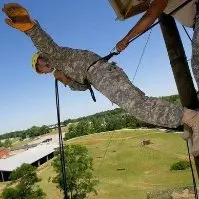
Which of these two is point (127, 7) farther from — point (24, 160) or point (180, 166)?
point (24, 160)

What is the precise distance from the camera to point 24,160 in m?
86.2

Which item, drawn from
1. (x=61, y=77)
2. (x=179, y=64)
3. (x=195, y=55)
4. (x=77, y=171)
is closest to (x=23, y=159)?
(x=77, y=171)

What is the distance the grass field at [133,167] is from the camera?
5559cm

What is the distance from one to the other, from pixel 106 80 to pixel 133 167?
71.2 metres

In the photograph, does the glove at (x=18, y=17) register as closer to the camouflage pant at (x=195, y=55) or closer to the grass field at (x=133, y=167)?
the camouflage pant at (x=195, y=55)

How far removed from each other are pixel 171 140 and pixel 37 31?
91.9 m

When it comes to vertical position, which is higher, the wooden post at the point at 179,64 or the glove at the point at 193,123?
the wooden post at the point at 179,64

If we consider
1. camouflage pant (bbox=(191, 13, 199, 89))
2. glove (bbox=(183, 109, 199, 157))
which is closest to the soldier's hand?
camouflage pant (bbox=(191, 13, 199, 89))

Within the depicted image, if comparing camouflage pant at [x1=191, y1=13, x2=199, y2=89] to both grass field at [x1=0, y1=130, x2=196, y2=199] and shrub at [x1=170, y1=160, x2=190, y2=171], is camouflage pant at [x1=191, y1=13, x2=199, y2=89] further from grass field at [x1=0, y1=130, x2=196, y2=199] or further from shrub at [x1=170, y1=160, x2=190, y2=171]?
shrub at [x1=170, y1=160, x2=190, y2=171]

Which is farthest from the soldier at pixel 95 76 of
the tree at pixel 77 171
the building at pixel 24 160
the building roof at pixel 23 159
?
the building roof at pixel 23 159

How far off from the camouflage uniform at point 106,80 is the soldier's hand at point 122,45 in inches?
24.2

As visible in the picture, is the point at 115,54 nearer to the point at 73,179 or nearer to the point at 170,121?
the point at 170,121

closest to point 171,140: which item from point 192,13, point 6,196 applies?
point 6,196

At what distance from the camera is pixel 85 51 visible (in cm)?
342
